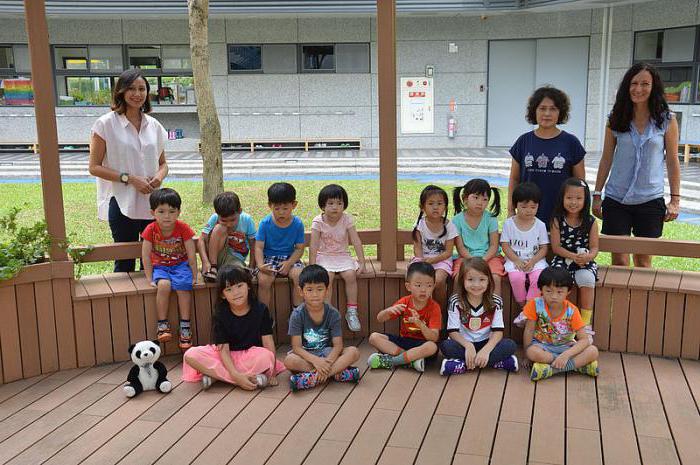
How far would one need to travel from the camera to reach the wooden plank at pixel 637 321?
3.96 m

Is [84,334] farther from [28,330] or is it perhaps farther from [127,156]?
[127,156]

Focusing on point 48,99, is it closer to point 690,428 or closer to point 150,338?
point 150,338

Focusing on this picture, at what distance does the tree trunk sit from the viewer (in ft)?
25.8

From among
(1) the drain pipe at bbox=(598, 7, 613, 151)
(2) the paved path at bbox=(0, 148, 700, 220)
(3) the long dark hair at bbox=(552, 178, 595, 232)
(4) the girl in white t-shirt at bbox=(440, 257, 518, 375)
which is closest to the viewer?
(4) the girl in white t-shirt at bbox=(440, 257, 518, 375)

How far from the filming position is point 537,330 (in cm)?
376

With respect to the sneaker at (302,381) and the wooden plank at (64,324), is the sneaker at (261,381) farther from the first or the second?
the wooden plank at (64,324)

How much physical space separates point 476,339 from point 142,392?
1756 mm

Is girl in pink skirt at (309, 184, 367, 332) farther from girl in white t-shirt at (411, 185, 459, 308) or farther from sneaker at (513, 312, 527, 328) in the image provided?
sneaker at (513, 312, 527, 328)

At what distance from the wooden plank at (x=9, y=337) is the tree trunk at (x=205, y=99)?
15.5 feet

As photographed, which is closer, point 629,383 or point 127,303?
point 629,383

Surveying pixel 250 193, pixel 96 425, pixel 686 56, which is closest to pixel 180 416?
Result: pixel 96 425

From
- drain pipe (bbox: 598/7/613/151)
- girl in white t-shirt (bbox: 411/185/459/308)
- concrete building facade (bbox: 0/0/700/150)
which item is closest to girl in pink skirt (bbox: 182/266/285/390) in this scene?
girl in white t-shirt (bbox: 411/185/459/308)

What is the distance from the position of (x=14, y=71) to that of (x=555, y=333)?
13827 mm

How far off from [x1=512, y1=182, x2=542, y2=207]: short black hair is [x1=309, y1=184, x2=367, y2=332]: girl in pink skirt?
0.95 m
